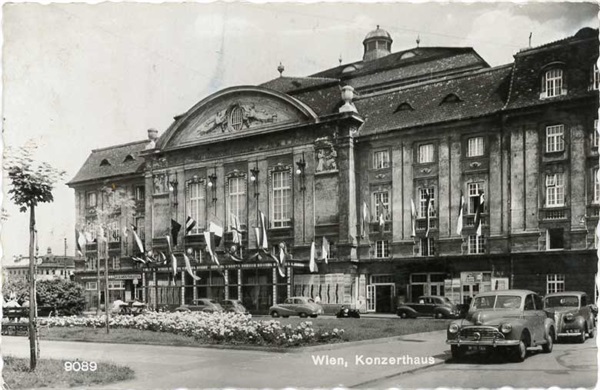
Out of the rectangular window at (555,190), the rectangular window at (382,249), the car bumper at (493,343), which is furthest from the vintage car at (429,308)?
the car bumper at (493,343)

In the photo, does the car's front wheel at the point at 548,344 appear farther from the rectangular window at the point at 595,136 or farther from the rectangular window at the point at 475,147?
the rectangular window at the point at 475,147

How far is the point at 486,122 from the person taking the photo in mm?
17422

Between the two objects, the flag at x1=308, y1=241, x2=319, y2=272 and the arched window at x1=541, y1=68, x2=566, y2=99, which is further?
the flag at x1=308, y1=241, x2=319, y2=272

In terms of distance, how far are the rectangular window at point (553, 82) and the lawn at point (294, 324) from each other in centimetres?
616

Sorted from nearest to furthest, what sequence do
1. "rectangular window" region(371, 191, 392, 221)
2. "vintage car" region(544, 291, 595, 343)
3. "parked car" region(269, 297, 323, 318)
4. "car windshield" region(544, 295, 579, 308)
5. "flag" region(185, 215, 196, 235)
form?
1. "vintage car" region(544, 291, 595, 343)
2. "car windshield" region(544, 295, 579, 308)
3. "parked car" region(269, 297, 323, 318)
4. "rectangular window" region(371, 191, 392, 221)
5. "flag" region(185, 215, 196, 235)

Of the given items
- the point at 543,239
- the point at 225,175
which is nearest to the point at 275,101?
the point at 225,175

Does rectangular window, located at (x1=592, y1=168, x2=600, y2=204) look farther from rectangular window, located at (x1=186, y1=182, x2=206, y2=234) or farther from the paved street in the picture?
rectangular window, located at (x1=186, y1=182, x2=206, y2=234)

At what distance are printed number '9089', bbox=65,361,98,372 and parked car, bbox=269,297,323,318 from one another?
5813mm

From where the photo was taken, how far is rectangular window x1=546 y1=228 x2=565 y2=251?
14992mm

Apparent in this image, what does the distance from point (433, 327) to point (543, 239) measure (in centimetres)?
339

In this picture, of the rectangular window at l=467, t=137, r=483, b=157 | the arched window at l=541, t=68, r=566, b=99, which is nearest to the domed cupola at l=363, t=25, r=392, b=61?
the arched window at l=541, t=68, r=566, b=99

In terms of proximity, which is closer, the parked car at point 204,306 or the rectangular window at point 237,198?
the parked car at point 204,306

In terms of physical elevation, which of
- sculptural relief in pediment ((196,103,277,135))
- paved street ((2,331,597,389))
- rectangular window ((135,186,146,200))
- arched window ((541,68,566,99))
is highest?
arched window ((541,68,566,99))

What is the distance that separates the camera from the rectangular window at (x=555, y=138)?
15.0 meters
